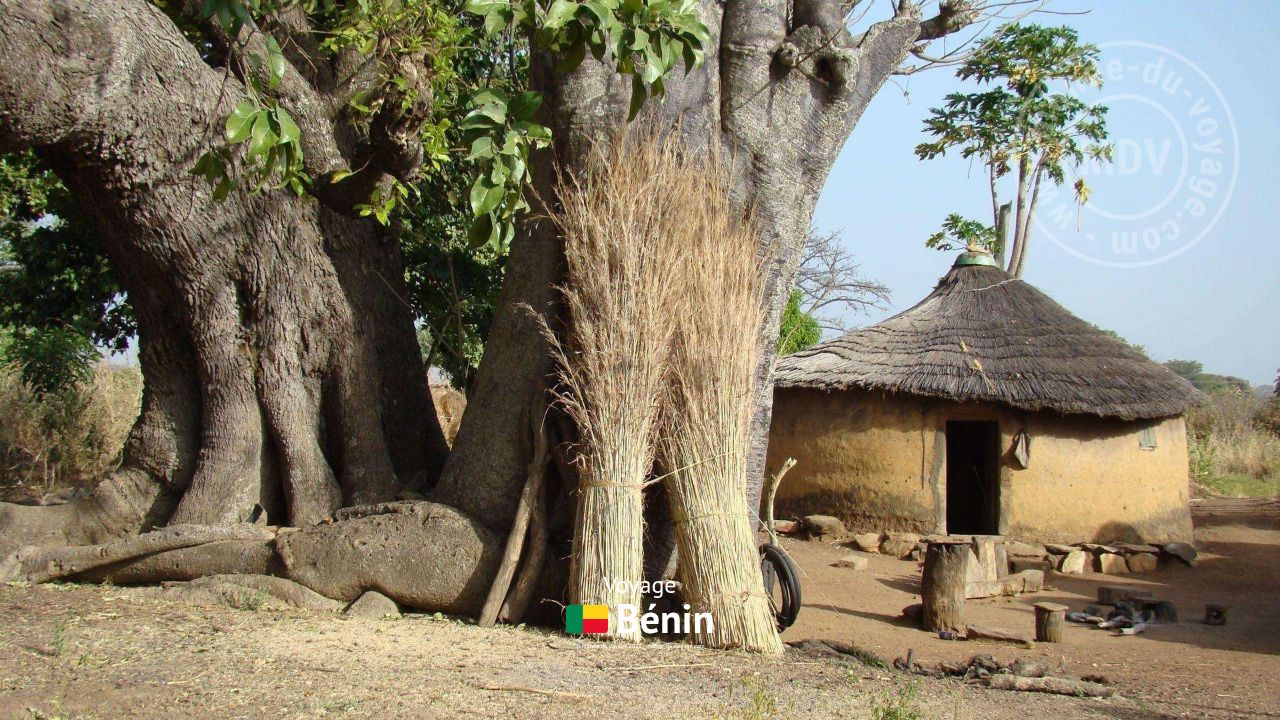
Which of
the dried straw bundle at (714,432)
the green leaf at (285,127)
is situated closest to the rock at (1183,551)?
the dried straw bundle at (714,432)

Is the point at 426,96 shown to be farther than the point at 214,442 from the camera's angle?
No

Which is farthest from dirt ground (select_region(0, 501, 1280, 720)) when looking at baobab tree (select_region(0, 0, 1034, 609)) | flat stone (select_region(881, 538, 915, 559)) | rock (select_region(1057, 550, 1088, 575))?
flat stone (select_region(881, 538, 915, 559))

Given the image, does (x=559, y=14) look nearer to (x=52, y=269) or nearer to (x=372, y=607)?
(x=372, y=607)

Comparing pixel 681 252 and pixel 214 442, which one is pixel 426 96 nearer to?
pixel 681 252

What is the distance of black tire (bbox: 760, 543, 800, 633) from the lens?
172 inches

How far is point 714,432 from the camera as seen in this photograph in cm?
408

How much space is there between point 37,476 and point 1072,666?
337 inches

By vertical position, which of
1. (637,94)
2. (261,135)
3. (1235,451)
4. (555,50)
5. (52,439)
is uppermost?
(555,50)

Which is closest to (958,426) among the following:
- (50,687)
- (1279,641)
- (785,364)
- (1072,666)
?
(785,364)

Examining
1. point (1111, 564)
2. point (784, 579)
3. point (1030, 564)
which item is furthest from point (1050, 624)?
point (1111, 564)

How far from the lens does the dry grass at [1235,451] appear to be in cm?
1476

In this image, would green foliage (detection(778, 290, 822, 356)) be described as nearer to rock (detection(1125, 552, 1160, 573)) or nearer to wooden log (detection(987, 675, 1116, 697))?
rock (detection(1125, 552, 1160, 573))

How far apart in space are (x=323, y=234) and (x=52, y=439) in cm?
577

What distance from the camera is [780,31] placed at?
16.5ft
